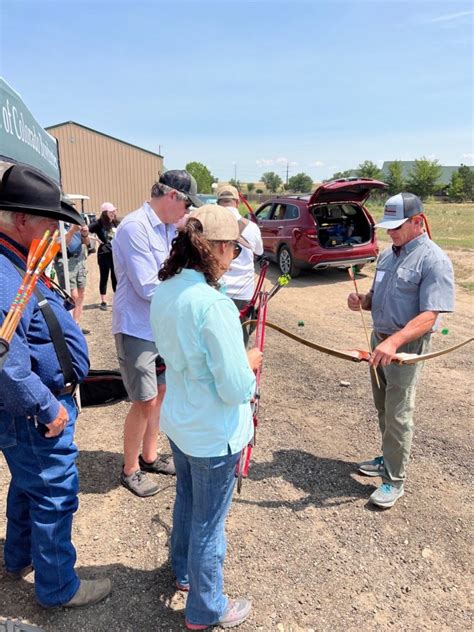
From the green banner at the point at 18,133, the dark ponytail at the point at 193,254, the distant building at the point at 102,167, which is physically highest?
the distant building at the point at 102,167

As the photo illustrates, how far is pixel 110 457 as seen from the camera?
345cm

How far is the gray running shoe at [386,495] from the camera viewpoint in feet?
9.41

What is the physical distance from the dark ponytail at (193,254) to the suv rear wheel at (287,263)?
8.47m

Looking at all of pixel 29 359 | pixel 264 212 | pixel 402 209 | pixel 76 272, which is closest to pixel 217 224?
pixel 29 359

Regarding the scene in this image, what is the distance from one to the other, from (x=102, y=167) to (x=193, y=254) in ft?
101

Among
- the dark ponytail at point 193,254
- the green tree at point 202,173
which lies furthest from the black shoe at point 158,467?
the green tree at point 202,173

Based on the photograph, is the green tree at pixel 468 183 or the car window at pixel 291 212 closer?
the car window at pixel 291 212

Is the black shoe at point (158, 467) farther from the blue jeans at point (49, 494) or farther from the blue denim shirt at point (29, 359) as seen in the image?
the blue denim shirt at point (29, 359)

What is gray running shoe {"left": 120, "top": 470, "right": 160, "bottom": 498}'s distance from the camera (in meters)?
2.96

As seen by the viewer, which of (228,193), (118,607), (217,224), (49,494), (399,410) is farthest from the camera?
(228,193)

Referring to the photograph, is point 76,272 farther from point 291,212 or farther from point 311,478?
point 291,212

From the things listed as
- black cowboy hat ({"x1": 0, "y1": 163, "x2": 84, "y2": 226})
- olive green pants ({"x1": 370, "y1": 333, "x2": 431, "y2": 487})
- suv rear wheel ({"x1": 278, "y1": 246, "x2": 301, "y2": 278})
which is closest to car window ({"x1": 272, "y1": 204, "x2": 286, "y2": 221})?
suv rear wheel ({"x1": 278, "y1": 246, "x2": 301, "y2": 278})

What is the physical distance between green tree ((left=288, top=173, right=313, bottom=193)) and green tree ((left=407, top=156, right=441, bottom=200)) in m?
33.9

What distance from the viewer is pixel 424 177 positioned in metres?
64.6
